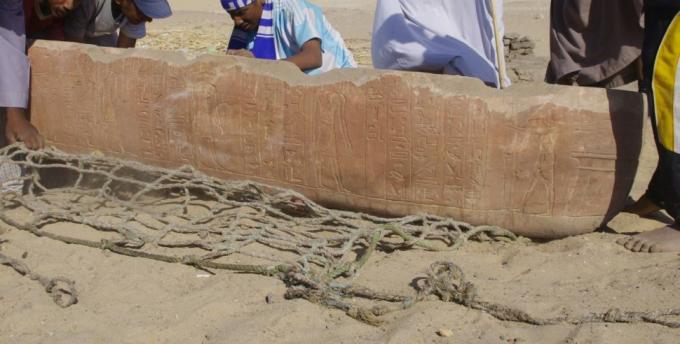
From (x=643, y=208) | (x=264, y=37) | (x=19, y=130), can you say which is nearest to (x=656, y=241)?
(x=643, y=208)

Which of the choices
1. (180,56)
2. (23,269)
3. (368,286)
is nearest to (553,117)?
(368,286)

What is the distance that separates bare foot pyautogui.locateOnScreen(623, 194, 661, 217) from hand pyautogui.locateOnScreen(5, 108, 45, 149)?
116 inches

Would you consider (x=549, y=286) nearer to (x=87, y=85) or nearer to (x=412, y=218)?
(x=412, y=218)

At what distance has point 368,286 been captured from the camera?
10.1ft

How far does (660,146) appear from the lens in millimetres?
3293

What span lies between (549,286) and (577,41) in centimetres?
165

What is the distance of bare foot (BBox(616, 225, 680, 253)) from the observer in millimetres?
3264

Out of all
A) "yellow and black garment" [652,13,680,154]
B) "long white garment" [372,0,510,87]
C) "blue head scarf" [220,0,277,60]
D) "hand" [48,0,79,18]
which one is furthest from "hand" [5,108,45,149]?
Answer: "yellow and black garment" [652,13,680,154]

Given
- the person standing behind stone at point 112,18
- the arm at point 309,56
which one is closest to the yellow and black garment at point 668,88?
the arm at point 309,56

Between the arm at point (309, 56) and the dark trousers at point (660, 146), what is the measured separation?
177 centimetres

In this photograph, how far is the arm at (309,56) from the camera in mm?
4566

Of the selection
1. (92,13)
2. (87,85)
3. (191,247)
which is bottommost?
(191,247)

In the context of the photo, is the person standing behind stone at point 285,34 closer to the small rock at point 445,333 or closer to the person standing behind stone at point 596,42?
the person standing behind stone at point 596,42

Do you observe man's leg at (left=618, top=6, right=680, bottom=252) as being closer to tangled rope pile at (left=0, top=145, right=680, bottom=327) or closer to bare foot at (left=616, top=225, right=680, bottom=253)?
bare foot at (left=616, top=225, right=680, bottom=253)
